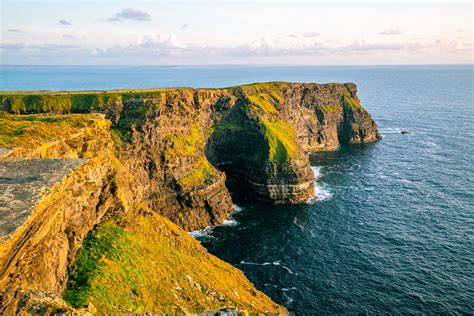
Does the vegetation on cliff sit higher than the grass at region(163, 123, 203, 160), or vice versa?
the vegetation on cliff

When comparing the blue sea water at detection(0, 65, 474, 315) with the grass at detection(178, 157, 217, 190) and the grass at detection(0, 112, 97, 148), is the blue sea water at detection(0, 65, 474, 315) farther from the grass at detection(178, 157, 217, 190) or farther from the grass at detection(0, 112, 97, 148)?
the grass at detection(0, 112, 97, 148)

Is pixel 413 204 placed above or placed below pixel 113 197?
below

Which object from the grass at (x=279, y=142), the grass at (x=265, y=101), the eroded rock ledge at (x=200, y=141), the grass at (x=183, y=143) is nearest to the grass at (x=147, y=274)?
the eroded rock ledge at (x=200, y=141)

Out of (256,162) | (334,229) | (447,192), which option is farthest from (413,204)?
(256,162)

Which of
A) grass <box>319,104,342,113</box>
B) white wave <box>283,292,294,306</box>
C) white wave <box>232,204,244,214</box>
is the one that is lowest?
white wave <box>283,292,294,306</box>

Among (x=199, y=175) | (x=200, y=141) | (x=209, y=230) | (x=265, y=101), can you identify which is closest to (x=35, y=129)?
(x=209, y=230)

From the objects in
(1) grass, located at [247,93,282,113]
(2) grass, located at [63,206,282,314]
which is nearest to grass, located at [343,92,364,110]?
(1) grass, located at [247,93,282,113]

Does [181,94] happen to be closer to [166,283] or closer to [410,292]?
[166,283]
